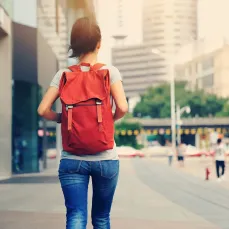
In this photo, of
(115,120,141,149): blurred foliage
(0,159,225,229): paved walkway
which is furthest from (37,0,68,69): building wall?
(115,120,141,149): blurred foliage

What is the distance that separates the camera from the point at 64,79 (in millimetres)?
3490

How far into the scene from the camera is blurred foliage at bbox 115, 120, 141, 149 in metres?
74.4

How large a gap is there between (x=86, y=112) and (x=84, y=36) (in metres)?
0.52

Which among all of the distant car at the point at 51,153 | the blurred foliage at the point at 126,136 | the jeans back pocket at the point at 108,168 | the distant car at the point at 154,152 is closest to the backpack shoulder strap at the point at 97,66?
the jeans back pocket at the point at 108,168

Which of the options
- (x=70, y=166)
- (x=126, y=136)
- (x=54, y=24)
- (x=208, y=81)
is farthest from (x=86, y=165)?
(x=208, y=81)

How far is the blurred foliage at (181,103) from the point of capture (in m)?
97.2

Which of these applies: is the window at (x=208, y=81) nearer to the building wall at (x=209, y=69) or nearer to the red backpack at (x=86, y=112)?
the building wall at (x=209, y=69)

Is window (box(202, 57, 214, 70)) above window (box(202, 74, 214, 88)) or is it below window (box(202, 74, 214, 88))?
above

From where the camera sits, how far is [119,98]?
3555mm

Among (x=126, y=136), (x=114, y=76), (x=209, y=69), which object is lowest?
(x=126, y=136)

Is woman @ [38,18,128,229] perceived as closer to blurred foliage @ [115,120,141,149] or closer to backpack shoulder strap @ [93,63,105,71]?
backpack shoulder strap @ [93,63,105,71]

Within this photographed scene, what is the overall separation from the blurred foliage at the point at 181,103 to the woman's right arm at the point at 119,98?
9295cm

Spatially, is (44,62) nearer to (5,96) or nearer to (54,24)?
(54,24)

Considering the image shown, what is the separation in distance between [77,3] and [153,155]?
33926 millimetres
